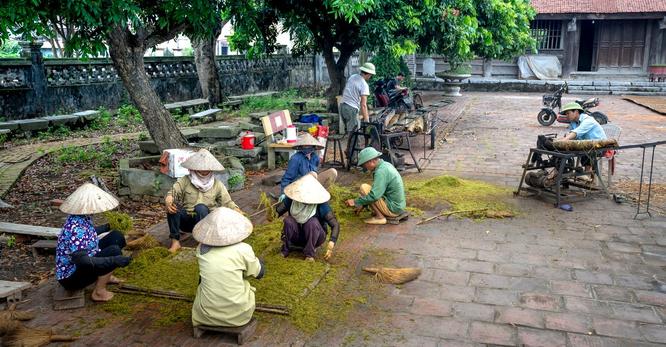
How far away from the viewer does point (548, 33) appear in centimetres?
2625

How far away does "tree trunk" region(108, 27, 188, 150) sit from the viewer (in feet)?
27.9

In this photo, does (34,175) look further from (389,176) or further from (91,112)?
(389,176)

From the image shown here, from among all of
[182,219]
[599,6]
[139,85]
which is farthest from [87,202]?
[599,6]

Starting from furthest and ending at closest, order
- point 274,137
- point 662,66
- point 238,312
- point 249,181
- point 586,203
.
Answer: point 662,66 → point 274,137 → point 249,181 → point 586,203 → point 238,312

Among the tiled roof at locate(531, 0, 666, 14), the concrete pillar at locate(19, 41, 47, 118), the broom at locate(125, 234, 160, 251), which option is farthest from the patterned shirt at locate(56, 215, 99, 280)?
the tiled roof at locate(531, 0, 666, 14)

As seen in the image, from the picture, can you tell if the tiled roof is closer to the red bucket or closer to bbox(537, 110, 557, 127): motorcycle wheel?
bbox(537, 110, 557, 127): motorcycle wheel

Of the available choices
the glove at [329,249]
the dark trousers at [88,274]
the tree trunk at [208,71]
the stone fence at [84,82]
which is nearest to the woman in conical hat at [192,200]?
the dark trousers at [88,274]

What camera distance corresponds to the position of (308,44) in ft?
51.0

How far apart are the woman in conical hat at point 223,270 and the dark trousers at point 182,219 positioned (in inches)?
70.3

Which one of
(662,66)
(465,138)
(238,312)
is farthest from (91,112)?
(662,66)

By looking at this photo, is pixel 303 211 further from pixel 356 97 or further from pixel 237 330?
pixel 356 97

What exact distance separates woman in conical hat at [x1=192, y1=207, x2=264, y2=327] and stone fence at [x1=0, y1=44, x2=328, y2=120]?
846 centimetres

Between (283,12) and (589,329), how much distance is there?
974 cm

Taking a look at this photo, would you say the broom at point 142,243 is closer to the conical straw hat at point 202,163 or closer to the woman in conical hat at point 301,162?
the conical straw hat at point 202,163
